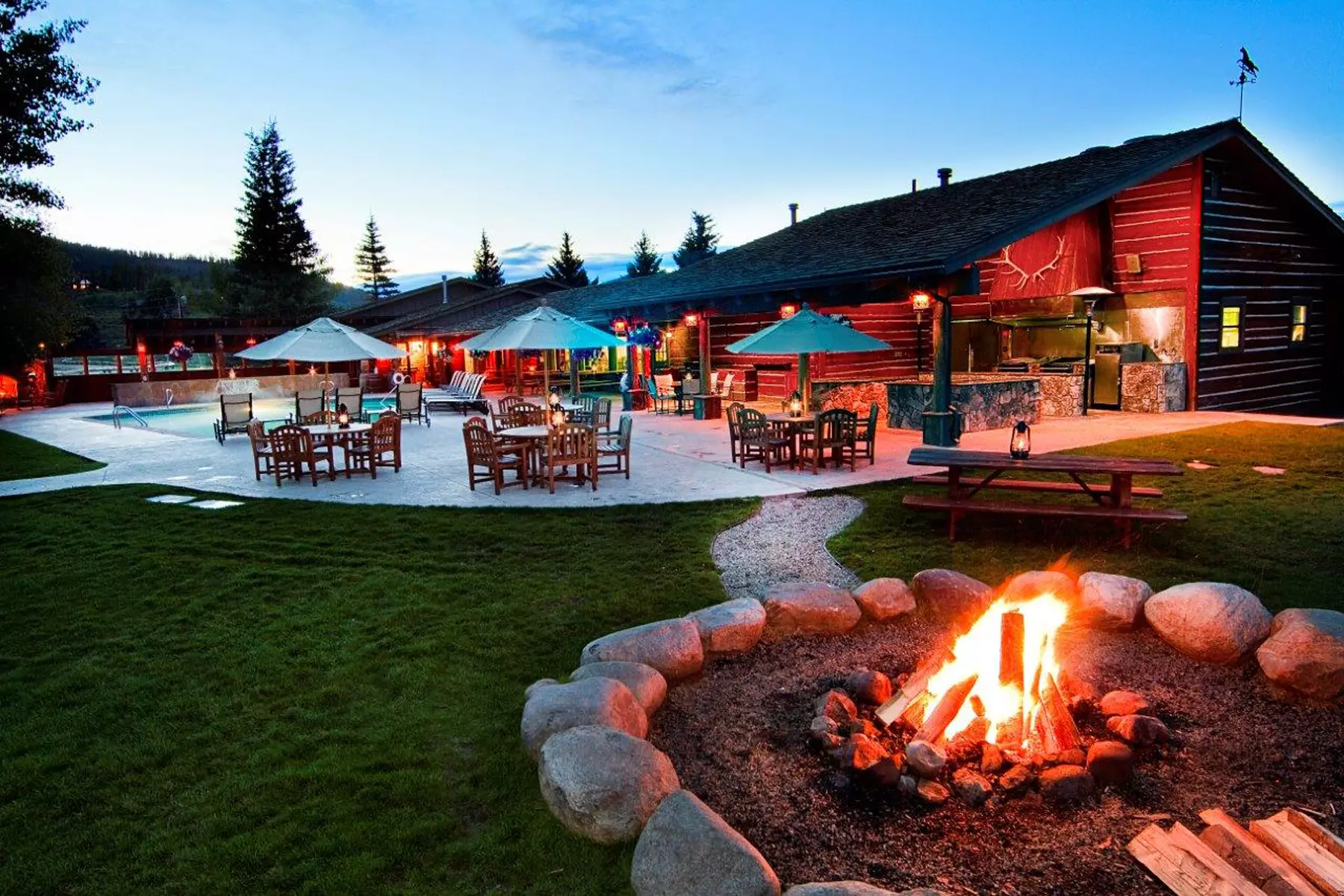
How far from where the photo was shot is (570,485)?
10.8 m

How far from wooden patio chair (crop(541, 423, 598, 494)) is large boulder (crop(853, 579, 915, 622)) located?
544 centimetres

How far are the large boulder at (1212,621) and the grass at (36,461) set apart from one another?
14418 millimetres

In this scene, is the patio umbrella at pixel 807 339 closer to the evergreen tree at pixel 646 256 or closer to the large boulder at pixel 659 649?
the large boulder at pixel 659 649

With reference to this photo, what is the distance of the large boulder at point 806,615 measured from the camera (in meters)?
5.08

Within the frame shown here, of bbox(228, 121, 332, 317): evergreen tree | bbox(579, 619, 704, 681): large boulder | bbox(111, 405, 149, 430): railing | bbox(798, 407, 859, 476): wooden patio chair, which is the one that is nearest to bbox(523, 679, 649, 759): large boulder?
bbox(579, 619, 704, 681): large boulder

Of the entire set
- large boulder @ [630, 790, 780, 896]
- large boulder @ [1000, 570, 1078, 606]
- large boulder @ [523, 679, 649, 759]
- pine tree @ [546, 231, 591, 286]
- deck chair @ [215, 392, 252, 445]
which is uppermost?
pine tree @ [546, 231, 591, 286]

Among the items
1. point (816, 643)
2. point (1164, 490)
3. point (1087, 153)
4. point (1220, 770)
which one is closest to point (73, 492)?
point (816, 643)

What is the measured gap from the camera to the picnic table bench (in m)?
6.93

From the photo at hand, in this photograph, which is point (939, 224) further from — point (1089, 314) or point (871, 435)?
point (871, 435)

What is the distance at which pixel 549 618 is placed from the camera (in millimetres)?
5555

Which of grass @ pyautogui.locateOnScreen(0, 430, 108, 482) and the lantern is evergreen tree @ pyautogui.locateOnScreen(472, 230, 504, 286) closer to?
grass @ pyautogui.locateOnScreen(0, 430, 108, 482)

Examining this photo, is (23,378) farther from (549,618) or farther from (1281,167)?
(1281,167)

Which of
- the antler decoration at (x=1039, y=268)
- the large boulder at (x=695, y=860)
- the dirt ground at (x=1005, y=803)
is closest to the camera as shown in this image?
the large boulder at (x=695, y=860)

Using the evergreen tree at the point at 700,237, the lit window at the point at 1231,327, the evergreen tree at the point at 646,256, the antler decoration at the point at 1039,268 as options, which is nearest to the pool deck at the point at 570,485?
the lit window at the point at 1231,327
